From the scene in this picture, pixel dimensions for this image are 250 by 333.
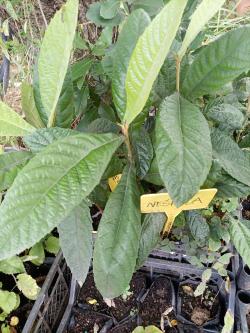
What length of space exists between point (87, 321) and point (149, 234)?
60 cm

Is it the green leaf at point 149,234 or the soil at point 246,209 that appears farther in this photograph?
the soil at point 246,209

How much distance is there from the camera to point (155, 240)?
90cm

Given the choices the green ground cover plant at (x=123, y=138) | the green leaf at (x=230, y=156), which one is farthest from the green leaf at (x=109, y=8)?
the green leaf at (x=230, y=156)

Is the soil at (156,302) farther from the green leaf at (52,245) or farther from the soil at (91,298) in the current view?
the green leaf at (52,245)

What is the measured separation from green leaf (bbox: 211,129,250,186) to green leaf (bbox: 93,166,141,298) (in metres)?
0.19

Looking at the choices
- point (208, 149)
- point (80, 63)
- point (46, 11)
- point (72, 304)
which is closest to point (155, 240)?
point (208, 149)

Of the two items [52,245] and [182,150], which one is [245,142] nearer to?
[182,150]

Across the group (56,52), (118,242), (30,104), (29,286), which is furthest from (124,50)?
(29,286)

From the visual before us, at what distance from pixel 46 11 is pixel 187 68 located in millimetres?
2246

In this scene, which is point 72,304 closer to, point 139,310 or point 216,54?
point 139,310

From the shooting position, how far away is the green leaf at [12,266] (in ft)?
4.18

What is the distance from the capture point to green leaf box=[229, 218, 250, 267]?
95 centimetres

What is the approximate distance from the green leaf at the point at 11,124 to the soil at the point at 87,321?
833 mm

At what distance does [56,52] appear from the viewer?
0.66 meters
